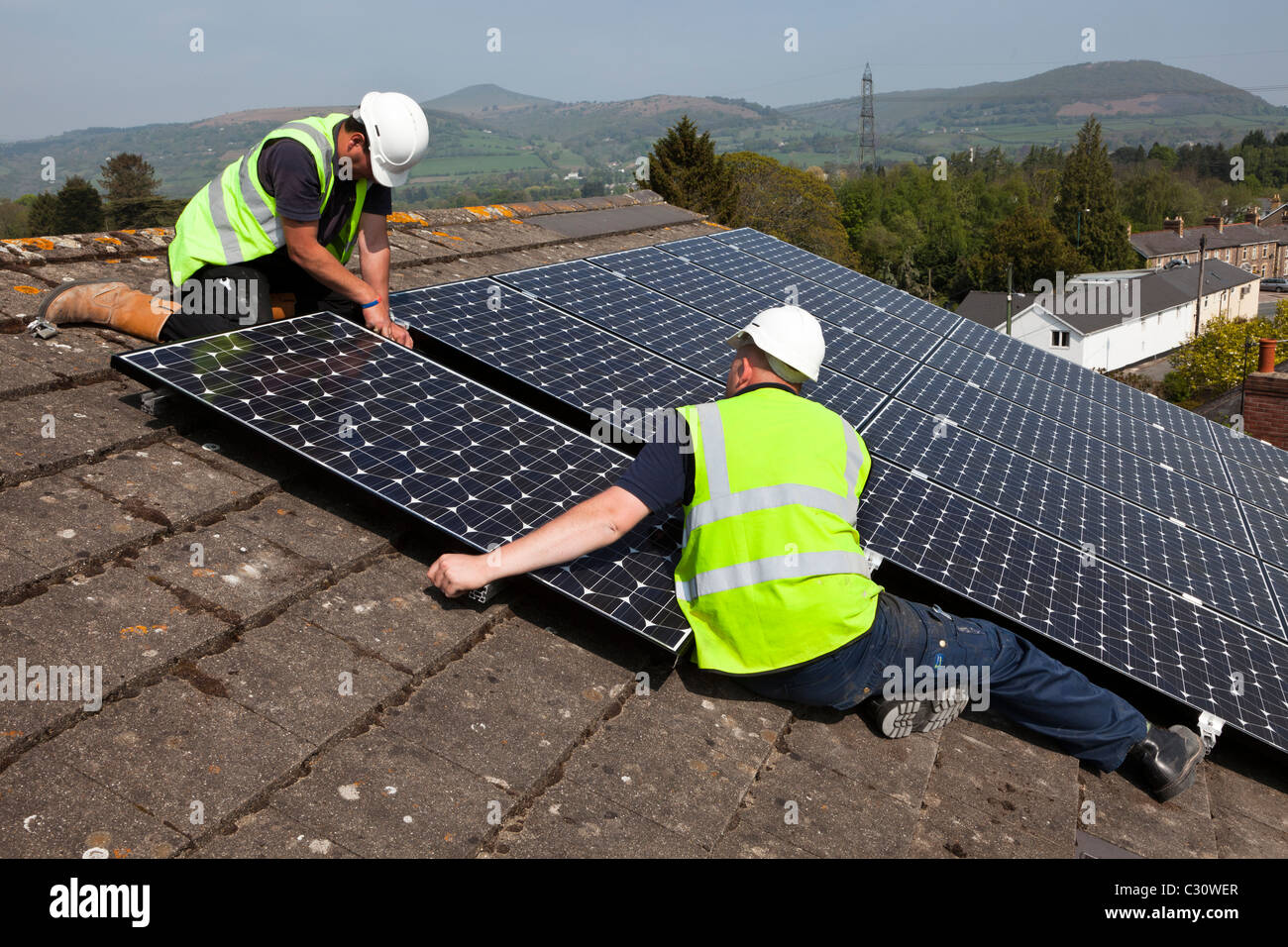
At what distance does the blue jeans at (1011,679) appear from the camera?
12.4ft

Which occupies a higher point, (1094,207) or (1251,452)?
(1094,207)

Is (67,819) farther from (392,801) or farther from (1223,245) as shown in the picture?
(1223,245)

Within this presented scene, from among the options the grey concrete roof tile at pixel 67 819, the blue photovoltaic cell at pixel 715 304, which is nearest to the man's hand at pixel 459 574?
the grey concrete roof tile at pixel 67 819

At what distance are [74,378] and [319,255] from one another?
1.34 m

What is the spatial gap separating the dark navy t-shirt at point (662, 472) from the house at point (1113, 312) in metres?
69.7

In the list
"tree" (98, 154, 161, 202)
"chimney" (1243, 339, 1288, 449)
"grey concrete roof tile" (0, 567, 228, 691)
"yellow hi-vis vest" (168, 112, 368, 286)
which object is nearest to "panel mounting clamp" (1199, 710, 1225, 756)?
"grey concrete roof tile" (0, 567, 228, 691)

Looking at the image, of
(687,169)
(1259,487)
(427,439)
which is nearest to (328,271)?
(427,439)

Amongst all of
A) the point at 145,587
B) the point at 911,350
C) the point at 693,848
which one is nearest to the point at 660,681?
the point at 693,848

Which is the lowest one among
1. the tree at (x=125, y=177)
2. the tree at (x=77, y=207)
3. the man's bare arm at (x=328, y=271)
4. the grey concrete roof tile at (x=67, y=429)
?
the grey concrete roof tile at (x=67, y=429)

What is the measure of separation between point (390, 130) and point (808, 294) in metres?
5.44

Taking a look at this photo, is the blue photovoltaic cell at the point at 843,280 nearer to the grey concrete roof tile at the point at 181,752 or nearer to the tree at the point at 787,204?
the grey concrete roof tile at the point at 181,752

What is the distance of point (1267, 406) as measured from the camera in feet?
52.7

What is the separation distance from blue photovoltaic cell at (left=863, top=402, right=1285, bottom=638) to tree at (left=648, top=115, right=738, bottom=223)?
4764cm

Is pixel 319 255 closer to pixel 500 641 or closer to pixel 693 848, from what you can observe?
pixel 500 641
